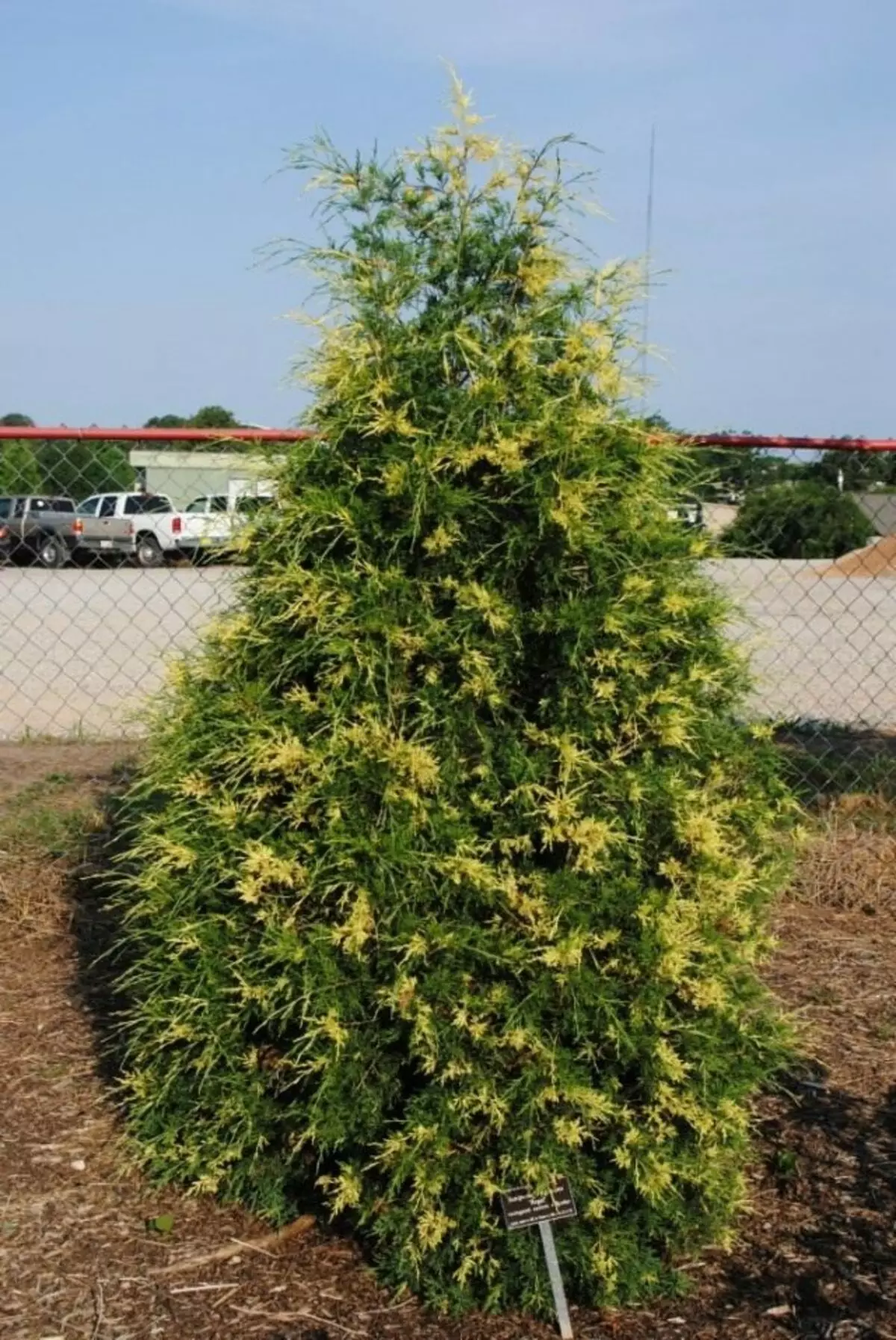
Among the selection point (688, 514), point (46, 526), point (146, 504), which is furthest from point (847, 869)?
point (46, 526)

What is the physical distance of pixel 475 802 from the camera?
288cm

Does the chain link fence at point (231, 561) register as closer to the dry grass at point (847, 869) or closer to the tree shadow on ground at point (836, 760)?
the tree shadow on ground at point (836, 760)

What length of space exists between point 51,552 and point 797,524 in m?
10.7

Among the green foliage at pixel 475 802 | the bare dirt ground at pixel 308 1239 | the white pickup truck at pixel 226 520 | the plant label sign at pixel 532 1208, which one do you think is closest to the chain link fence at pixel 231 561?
the white pickup truck at pixel 226 520

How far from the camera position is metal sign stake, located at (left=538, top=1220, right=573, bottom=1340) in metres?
2.85

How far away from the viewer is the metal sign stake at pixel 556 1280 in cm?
285

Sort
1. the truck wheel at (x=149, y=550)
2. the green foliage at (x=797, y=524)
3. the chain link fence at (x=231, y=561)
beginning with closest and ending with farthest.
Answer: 1. the chain link fence at (x=231, y=561)
2. the green foliage at (x=797, y=524)
3. the truck wheel at (x=149, y=550)

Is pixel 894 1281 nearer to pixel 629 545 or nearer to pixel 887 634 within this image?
pixel 629 545

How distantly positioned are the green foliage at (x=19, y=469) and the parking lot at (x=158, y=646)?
1000 millimetres

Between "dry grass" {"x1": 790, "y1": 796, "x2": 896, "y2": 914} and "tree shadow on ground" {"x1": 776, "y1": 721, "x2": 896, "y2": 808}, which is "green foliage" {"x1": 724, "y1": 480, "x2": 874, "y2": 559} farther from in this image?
"dry grass" {"x1": 790, "y1": 796, "x2": 896, "y2": 914}

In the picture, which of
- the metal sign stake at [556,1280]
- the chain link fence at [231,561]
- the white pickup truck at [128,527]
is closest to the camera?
the metal sign stake at [556,1280]

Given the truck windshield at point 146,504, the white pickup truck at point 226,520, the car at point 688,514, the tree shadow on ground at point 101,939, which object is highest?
the car at point 688,514

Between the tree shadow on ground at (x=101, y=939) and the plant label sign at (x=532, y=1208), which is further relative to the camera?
the tree shadow on ground at (x=101, y=939)

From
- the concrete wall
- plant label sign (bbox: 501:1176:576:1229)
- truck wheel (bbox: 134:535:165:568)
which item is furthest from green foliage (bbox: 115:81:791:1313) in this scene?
truck wheel (bbox: 134:535:165:568)
